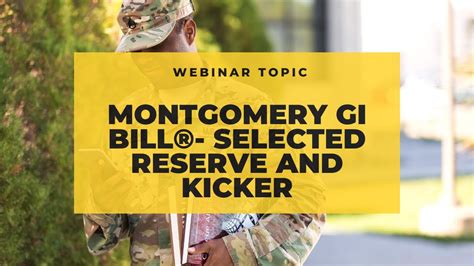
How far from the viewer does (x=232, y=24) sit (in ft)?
29.6

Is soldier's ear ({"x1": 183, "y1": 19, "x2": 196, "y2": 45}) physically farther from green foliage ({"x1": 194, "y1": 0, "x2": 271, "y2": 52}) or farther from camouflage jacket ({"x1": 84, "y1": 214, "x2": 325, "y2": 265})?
green foliage ({"x1": 194, "y1": 0, "x2": 271, "y2": 52})

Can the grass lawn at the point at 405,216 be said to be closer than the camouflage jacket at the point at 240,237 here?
No

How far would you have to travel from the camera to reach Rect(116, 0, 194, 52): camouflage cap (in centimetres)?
257

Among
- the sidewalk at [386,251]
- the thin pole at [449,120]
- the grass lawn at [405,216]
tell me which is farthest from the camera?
the grass lawn at [405,216]

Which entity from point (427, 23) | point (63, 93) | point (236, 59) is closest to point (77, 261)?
point (63, 93)

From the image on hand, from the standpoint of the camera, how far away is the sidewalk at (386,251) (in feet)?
28.9

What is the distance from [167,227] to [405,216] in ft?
31.3

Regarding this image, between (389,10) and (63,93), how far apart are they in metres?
12.2

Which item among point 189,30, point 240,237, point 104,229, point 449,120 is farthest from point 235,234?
point 449,120

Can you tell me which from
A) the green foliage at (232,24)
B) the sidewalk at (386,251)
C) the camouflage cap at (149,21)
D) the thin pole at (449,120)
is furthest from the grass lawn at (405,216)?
the camouflage cap at (149,21)

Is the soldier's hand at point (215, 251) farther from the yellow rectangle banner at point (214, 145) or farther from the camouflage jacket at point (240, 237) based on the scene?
the yellow rectangle banner at point (214, 145)

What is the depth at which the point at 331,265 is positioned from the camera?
28.3 feet

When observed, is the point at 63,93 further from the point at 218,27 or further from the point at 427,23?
the point at 427,23

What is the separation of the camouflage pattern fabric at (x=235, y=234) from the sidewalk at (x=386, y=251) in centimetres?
599
